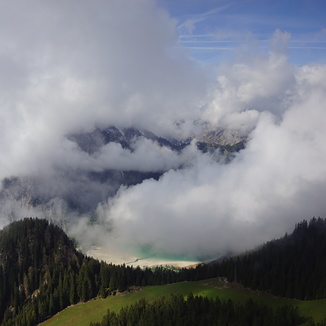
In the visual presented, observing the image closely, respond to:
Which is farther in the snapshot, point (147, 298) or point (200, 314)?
point (147, 298)

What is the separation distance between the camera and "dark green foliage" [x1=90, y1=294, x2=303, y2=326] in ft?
442

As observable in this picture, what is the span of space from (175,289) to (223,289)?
27.3 meters

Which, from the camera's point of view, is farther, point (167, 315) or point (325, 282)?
point (325, 282)

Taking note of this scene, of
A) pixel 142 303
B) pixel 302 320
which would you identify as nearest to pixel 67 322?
pixel 142 303

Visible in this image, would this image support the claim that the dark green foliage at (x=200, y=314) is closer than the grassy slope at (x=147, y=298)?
Yes

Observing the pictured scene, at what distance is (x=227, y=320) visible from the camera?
444ft

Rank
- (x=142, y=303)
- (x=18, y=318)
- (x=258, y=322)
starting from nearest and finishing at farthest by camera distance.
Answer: (x=258, y=322) → (x=142, y=303) → (x=18, y=318)

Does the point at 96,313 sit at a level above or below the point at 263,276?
below

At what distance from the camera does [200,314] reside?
14612 centimetres

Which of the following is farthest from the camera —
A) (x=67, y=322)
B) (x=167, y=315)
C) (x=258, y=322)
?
(x=67, y=322)

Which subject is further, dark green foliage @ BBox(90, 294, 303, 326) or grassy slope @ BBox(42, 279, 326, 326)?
grassy slope @ BBox(42, 279, 326, 326)

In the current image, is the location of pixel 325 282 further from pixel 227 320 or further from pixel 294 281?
pixel 227 320

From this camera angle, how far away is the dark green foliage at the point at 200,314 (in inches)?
5300

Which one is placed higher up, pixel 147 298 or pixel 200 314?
pixel 147 298
